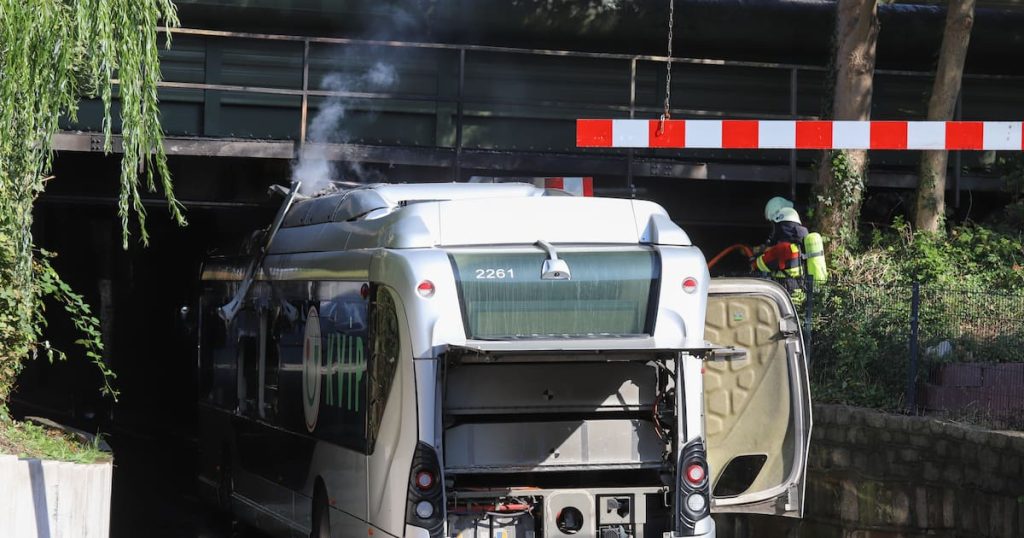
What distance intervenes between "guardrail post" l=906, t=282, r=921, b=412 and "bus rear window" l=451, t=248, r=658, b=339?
5.30 meters

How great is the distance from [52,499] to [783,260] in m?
8.57

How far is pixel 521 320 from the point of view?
9367 mm

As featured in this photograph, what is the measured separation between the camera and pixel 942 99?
18641mm

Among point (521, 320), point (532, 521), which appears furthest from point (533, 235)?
point (532, 521)

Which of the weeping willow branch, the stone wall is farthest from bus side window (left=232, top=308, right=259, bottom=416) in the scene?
the stone wall

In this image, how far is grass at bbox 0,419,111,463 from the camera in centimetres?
1141

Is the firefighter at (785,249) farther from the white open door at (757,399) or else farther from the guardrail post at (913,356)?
the white open door at (757,399)

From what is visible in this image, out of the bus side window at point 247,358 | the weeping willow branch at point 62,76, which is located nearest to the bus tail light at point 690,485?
the weeping willow branch at point 62,76

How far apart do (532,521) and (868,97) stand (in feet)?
35.6

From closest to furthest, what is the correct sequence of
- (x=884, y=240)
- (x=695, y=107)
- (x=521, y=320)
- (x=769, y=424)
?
(x=521, y=320), (x=769, y=424), (x=884, y=240), (x=695, y=107)

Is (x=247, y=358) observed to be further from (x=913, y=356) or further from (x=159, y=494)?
(x=913, y=356)

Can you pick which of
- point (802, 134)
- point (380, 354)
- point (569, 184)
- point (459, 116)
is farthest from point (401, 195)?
point (459, 116)

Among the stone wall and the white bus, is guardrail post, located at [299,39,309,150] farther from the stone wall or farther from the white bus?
the white bus

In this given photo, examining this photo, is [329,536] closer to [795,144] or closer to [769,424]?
[769,424]
